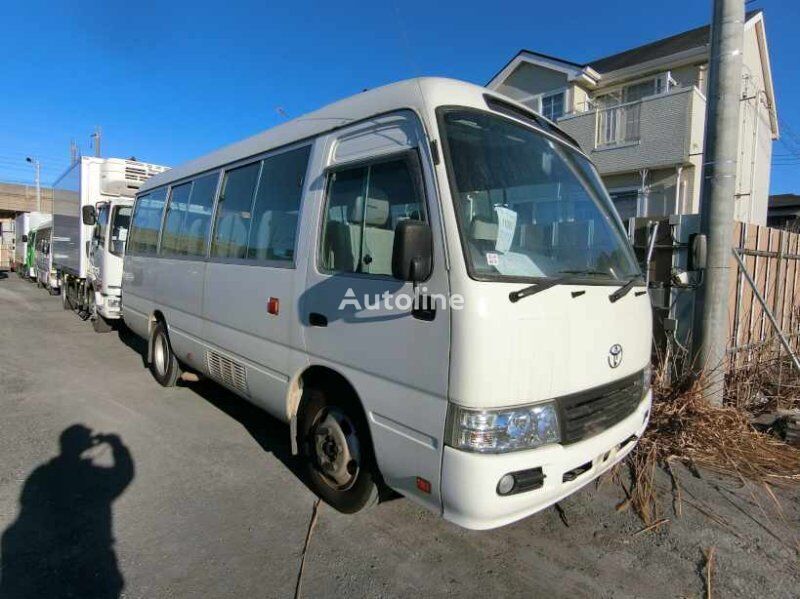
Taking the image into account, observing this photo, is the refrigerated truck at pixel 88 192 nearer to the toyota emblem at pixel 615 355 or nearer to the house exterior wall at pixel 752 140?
the toyota emblem at pixel 615 355

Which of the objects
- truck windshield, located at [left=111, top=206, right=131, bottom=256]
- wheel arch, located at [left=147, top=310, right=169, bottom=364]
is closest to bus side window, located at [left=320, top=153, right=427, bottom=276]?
wheel arch, located at [left=147, top=310, right=169, bottom=364]

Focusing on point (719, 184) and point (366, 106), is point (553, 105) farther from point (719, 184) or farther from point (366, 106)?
point (366, 106)

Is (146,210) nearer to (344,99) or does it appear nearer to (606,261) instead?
(344,99)

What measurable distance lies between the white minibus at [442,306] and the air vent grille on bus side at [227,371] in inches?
3.8

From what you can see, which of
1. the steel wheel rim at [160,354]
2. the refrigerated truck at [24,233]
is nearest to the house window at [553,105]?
the steel wheel rim at [160,354]

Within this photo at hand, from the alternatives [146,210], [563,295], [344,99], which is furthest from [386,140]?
[146,210]

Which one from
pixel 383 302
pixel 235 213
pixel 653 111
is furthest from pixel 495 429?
pixel 653 111

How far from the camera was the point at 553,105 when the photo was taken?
60.5 feet

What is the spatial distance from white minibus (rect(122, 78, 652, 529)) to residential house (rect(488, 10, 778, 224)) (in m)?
11.7

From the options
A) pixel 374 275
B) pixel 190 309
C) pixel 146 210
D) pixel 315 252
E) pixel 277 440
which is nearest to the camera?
pixel 374 275

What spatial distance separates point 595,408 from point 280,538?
2.06 meters

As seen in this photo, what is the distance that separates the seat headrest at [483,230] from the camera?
255 centimetres

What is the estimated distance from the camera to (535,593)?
263cm

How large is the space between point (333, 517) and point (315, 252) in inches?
69.9
